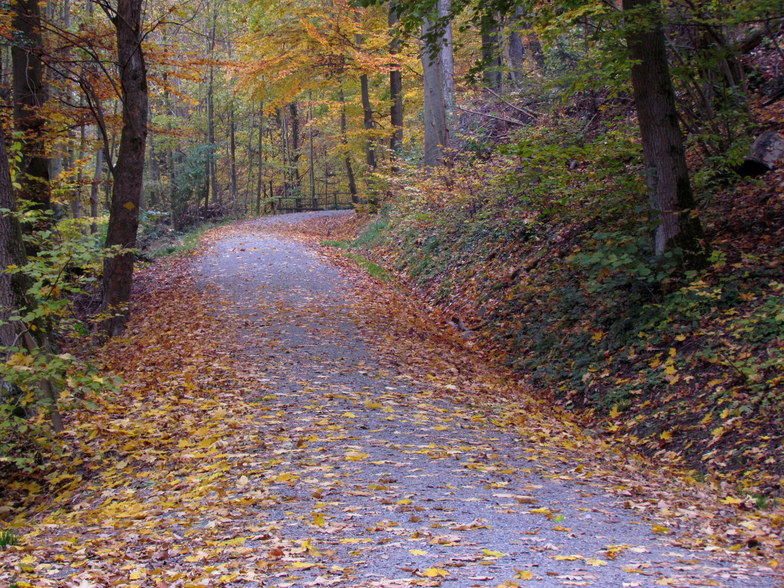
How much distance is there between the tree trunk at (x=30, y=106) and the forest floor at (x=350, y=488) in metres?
4.58

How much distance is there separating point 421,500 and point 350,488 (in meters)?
0.54

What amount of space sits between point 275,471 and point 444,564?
6.35 ft

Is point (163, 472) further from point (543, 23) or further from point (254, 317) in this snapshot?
point (543, 23)

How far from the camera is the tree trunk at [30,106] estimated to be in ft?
36.3

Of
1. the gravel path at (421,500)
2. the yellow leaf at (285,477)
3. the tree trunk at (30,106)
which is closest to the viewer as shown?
the gravel path at (421,500)

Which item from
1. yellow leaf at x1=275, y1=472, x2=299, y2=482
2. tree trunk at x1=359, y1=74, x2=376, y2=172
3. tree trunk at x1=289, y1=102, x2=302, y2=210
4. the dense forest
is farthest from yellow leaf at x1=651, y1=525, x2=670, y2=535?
tree trunk at x1=289, y1=102, x2=302, y2=210

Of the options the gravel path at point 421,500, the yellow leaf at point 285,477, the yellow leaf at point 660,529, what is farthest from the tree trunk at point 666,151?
the yellow leaf at point 285,477

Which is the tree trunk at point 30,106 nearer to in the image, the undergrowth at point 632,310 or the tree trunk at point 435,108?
the undergrowth at point 632,310

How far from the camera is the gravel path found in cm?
321

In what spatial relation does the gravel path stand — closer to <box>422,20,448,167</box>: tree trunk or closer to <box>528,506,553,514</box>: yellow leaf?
<box>528,506,553,514</box>: yellow leaf

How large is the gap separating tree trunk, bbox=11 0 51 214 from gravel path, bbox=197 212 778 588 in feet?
20.5

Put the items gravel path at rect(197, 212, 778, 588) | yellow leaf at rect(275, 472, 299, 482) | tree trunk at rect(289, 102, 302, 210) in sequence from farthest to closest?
tree trunk at rect(289, 102, 302, 210), yellow leaf at rect(275, 472, 299, 482), gravel path at rect(197, 212, 778, 588)

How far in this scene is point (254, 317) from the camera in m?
10.4

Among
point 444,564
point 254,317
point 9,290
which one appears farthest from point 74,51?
point 444,564
